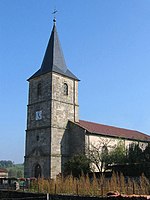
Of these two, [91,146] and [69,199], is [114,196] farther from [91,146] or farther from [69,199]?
[91,146]

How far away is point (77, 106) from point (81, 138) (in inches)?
248

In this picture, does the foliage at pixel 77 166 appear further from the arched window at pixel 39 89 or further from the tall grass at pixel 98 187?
the arched window at pixel 39 89

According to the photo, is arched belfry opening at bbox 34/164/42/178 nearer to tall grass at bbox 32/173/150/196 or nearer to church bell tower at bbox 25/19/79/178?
church bell tower at bbox 25/19/79/178

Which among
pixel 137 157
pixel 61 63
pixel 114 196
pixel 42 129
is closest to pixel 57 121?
pixel 42 129

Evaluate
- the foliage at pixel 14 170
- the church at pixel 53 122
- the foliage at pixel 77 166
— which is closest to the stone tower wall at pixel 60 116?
the church at pixel 53 122

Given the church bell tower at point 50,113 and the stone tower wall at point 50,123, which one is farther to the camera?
the church bell tower at point 50,113

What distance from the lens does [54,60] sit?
43562mm

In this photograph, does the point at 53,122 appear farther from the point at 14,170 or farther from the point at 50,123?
the point at 14,170

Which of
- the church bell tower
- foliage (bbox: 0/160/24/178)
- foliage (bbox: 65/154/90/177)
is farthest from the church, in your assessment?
foliage (bbox: 0/160/24/178)

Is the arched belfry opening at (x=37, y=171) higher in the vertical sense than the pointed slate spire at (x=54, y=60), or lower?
lower

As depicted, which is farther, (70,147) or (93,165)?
(70,147)

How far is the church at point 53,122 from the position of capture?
38.9 m

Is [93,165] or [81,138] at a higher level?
[81,138]

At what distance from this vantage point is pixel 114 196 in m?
10.5
